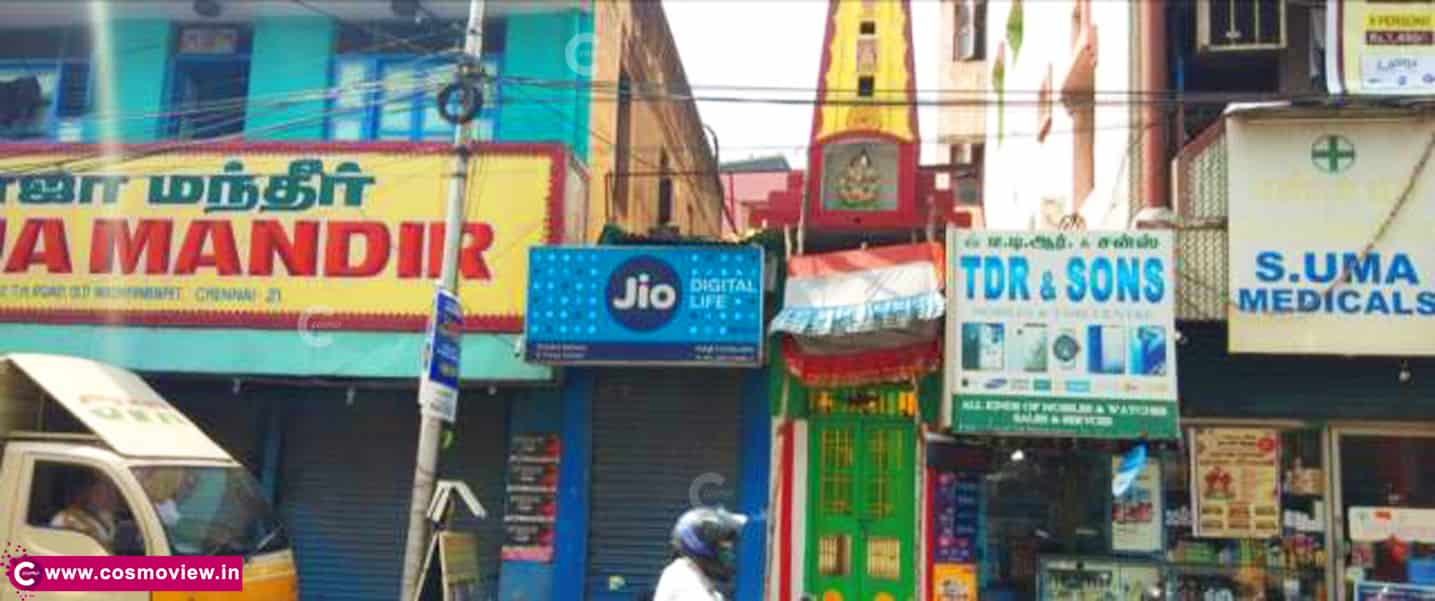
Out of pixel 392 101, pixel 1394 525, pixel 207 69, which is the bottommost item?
pixel 1394 525

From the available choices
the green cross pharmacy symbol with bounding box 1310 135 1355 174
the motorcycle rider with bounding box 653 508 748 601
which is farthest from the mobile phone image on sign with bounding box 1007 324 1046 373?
the motorcycle rider with bounding box 653 508 748 601

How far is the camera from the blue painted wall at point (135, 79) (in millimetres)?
14062

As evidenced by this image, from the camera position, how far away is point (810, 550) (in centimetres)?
1130

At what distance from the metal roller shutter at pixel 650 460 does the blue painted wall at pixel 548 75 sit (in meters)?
2.85

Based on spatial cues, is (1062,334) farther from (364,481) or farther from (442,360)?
(364,481)

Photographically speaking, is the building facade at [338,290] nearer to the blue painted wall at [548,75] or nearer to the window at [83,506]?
the blue painted wall at [548,75]

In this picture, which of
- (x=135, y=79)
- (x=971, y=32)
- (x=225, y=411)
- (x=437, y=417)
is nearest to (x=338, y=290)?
(x=225, y=411)

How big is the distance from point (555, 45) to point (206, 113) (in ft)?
13.4

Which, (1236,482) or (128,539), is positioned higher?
(1236,482)

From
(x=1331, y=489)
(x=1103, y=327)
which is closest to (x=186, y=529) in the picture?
(x=1103, y=327)

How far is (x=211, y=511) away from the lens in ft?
29.1

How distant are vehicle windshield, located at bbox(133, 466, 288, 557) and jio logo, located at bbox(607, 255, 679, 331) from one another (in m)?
3.33

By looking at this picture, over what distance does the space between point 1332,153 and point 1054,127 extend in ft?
23.7

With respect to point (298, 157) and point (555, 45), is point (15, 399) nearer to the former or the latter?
point (298, 157)
